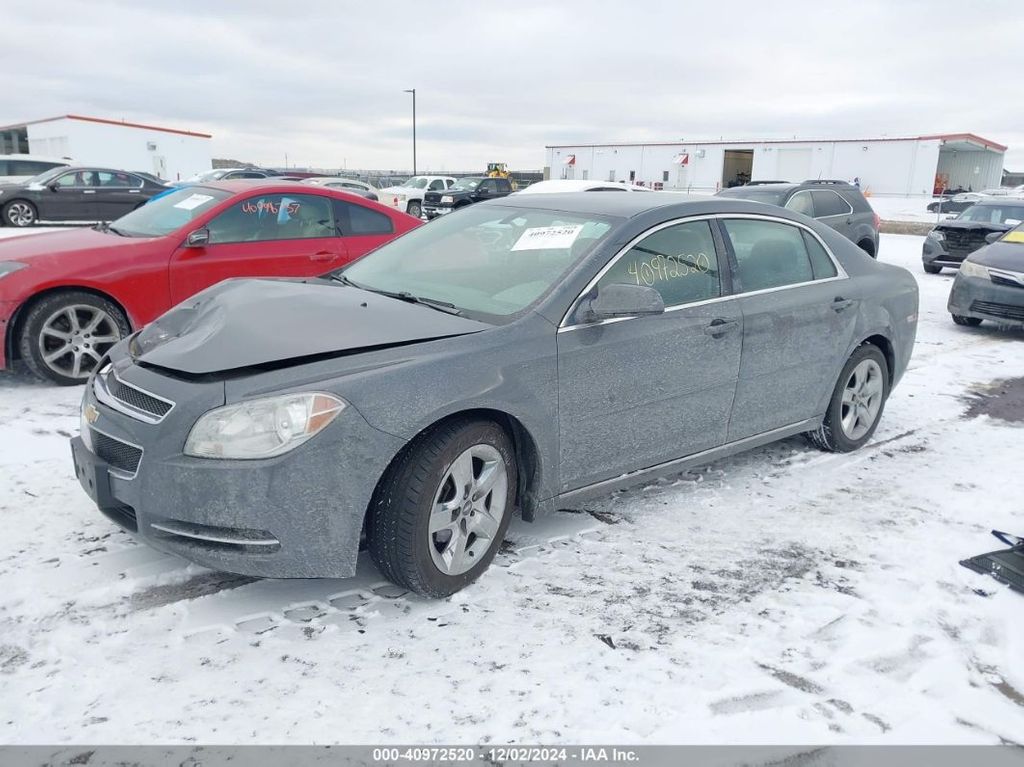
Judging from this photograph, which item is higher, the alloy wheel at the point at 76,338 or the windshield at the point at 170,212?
the windshield at the point at 170,212

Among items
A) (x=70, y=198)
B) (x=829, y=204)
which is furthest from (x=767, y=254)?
(x=70, y=198)

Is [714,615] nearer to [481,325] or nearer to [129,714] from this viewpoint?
[481,325]

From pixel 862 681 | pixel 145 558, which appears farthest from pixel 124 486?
pixel 862 681

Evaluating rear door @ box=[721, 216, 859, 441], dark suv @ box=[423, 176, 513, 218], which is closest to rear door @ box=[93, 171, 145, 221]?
dark suv @ box=[423, 176, 513, 218]

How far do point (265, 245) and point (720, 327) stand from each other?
4.05 m

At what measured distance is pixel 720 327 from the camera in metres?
4.06

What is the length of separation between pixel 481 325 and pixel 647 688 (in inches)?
60.5

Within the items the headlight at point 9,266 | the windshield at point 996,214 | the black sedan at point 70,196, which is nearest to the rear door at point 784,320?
the headlight at point 9,266

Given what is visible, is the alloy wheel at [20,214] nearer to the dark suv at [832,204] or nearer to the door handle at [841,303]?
the dark suv at [832,204]

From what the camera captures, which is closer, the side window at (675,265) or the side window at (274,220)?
the side window at (675,265)

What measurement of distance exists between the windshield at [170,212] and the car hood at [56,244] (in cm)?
18

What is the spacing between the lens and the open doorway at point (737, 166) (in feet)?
195

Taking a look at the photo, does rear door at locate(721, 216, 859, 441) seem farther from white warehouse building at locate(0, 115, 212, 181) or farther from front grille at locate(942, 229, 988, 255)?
white warehouse building at locate(0, 115, 212, 181)

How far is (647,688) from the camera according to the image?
271cm
